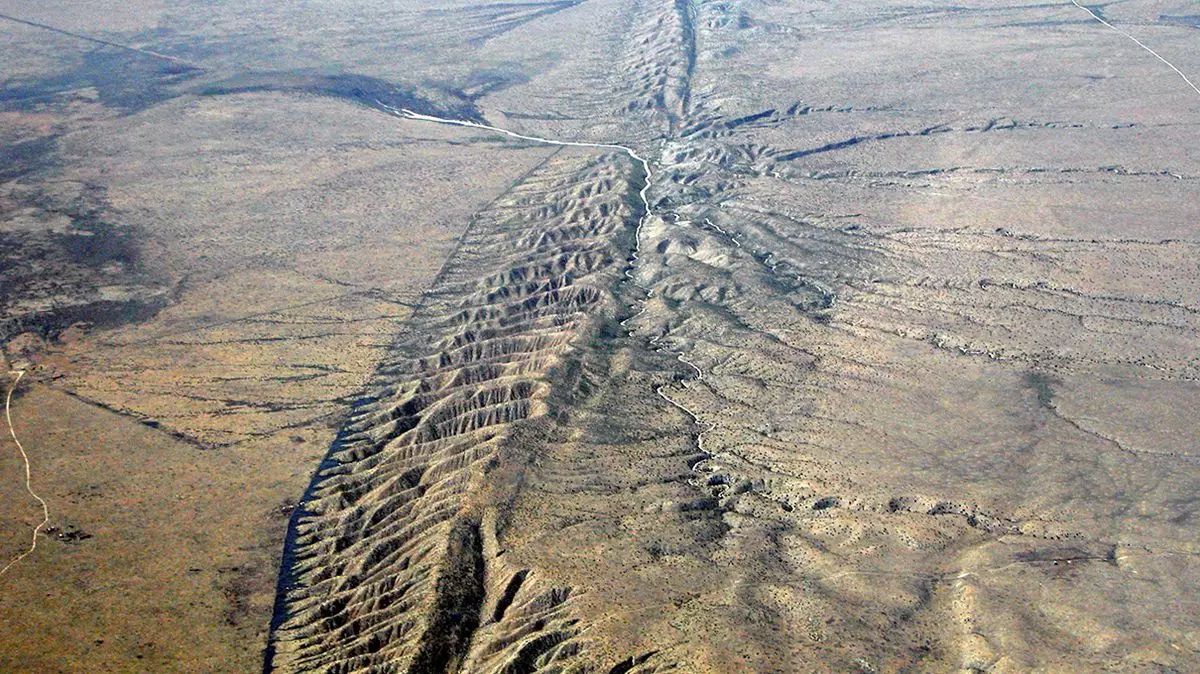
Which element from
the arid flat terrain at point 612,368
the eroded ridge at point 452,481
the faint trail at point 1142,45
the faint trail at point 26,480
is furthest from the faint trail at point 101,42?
the faint trail at point 1142,45

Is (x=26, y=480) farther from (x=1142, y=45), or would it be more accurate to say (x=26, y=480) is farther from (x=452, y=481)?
(x=1142, y=45)

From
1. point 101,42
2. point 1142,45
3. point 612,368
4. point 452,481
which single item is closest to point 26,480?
point 452,481

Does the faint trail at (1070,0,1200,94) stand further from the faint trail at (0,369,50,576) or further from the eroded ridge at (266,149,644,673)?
the faint trail at (0,369,50,576)

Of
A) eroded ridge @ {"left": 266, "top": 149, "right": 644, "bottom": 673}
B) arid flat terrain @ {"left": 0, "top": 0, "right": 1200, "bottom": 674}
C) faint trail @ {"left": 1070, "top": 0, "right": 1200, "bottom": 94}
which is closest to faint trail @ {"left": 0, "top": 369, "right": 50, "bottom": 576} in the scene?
arid flat terrain @ {"left": 0, "top": 0, "right": 1200, "bottom": 674}

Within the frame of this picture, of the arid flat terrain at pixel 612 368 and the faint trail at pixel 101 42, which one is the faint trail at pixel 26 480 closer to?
the arid flat terrain at pixel 612 368

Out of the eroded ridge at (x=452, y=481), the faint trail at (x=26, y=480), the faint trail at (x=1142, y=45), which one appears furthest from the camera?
the faint trail at (x=1142, y=45)

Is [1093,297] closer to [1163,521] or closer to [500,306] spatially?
[1163,521]
